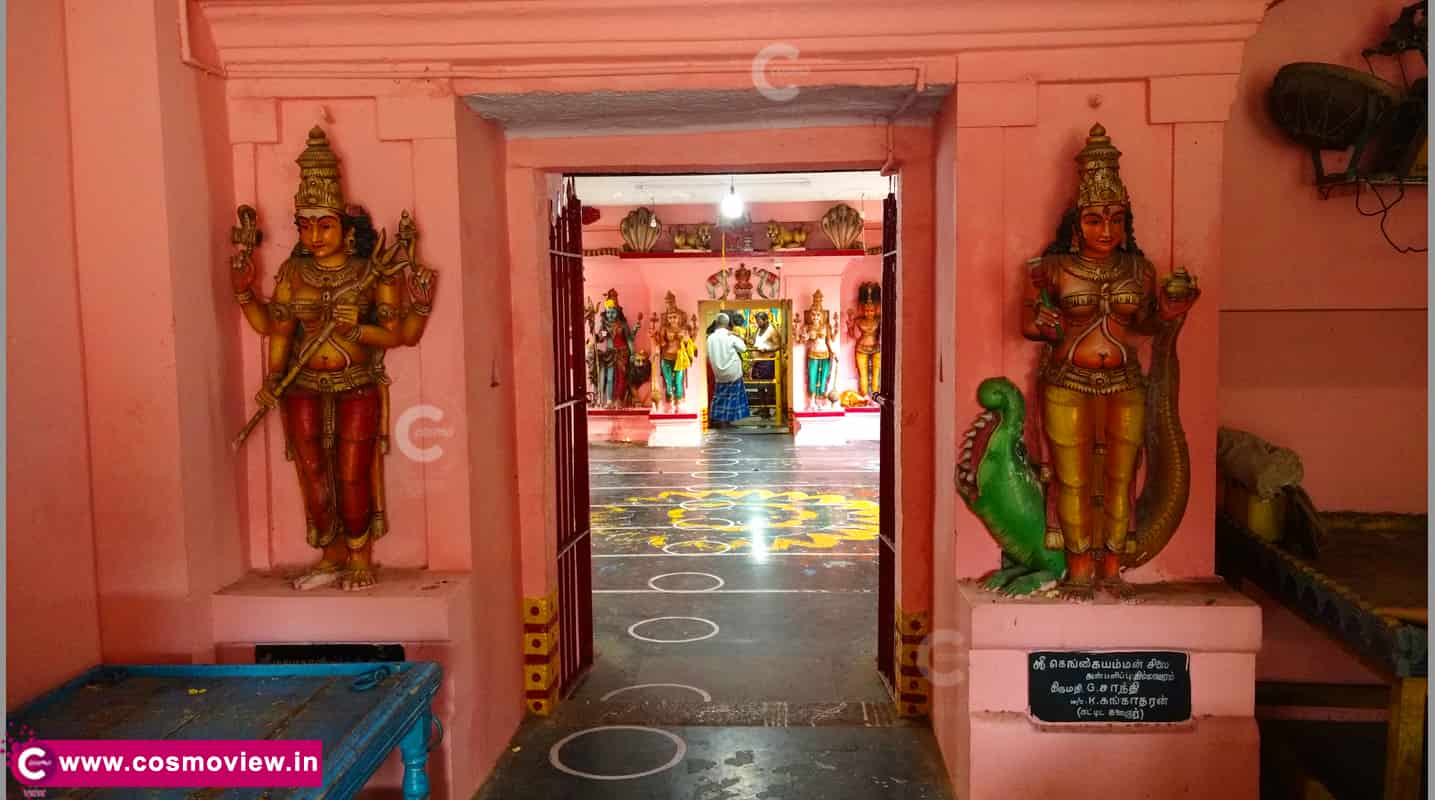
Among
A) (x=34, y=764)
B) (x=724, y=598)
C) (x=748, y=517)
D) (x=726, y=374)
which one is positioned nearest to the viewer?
Answer: (x=34, y=764)

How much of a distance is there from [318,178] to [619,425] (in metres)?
11.4

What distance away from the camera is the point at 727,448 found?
1361 cm

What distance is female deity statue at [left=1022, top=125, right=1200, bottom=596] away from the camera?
10.5 feet

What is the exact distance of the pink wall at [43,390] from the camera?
2.87m

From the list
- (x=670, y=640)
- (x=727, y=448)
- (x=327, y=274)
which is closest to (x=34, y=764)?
(x=327, y=274)

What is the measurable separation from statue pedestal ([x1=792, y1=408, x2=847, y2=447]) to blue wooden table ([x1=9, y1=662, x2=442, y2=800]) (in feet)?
37.2

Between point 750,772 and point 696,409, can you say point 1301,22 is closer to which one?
point 750,772

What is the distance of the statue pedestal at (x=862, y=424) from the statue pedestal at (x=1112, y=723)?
10.9 m

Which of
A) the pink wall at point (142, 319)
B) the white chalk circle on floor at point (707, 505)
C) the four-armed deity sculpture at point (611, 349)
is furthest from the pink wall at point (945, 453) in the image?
the four-armed deity sculpture at point (611, 349)

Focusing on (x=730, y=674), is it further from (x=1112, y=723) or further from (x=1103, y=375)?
(x=1103, y=375)

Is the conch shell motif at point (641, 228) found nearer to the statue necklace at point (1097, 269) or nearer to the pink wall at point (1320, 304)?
the pink wall at point (1320, 304)

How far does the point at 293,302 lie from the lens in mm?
3361

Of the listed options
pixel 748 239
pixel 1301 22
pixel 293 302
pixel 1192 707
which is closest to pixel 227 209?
pixel 293 302

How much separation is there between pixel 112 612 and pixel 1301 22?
5.08 meters
